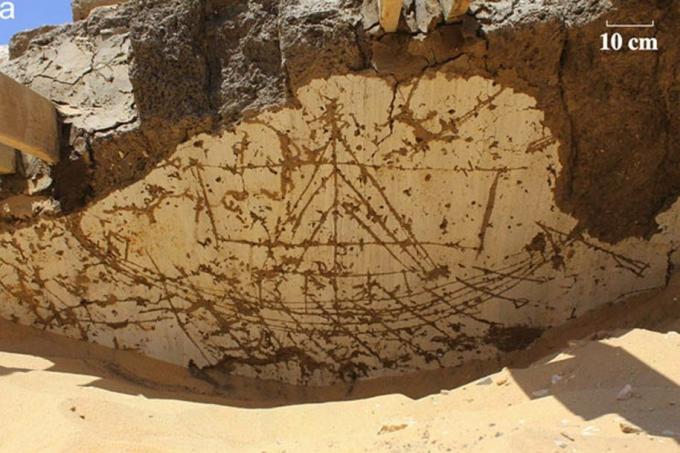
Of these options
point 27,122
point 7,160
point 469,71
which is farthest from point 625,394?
point 7,160

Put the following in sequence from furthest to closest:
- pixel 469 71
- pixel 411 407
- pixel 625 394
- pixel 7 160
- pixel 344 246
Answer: pixel 7 160 → pixel 344 246 → pixel 469 71 → pixel 411 407 → pixel 625 394

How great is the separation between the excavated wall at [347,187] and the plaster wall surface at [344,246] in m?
0.01

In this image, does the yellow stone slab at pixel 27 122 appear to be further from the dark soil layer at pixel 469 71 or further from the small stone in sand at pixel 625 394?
the small stone in sand at pixel 625 394

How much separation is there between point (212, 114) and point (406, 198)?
99 centimetres

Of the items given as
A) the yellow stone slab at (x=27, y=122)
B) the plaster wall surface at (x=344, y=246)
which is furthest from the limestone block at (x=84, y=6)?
the plaster wall surface at (x=344, y=246)

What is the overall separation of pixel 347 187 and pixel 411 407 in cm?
106

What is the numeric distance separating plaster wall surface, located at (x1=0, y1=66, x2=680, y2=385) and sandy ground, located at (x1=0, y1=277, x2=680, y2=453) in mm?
182

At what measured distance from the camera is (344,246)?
11.3 feet

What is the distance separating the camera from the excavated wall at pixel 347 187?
3152 millimetres

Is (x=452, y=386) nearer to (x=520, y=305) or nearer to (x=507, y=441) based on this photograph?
(x=520, y=305)

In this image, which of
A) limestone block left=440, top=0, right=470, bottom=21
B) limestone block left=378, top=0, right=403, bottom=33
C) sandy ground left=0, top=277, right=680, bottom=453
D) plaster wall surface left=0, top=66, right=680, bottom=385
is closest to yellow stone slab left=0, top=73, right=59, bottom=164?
plaster wall surface left=0, top=66, right=680, bottom=385

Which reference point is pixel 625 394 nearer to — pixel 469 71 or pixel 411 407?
pixel 411 407

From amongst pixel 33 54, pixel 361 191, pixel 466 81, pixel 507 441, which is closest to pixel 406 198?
pixel 361 191

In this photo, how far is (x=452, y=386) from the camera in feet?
11.1
